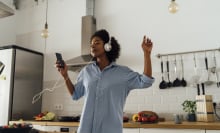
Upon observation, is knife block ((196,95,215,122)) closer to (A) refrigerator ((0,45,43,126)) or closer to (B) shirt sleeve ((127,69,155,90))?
(B) shirt sleeve ((127,69,155,90))

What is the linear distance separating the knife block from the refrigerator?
85.7 inches

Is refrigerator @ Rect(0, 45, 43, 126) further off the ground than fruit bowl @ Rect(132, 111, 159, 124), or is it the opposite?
refrigerator @ Rect(0, 45, 43, 126)

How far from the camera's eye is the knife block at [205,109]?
7.52 feet

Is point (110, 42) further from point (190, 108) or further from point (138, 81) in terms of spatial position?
point (190, 108)

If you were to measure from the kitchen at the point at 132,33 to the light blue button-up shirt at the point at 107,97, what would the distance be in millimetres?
1426

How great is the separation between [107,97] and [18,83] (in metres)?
2.16

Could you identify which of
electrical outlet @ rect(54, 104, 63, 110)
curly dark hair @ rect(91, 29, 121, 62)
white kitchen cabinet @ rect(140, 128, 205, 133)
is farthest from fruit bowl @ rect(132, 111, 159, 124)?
electrical outlet @ rect(54, 104, 63, 110)

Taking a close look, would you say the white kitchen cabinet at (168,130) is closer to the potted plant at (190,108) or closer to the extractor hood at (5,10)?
the potted plant at (190,108)

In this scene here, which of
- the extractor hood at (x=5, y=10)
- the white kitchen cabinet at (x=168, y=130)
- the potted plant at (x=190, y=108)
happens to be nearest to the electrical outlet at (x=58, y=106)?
the white kitchen cabinet at (x=168, y=130)

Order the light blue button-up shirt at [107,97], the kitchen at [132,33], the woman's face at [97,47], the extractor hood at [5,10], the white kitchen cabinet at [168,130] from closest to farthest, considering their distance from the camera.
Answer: the light blue button-up shirt at [107,97]
the woman's face at [97,47]
the extractor hood at [5,10]
the white kitchen cabinet at [168,130]
the kitchen at [132,33]

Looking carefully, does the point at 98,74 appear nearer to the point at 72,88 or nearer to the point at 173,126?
the point at 72,88

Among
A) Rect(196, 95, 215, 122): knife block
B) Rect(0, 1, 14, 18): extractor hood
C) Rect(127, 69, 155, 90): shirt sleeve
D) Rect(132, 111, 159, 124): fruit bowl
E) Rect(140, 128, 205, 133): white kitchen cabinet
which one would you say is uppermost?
Rect(0, 1, 14, 18): extractor hood

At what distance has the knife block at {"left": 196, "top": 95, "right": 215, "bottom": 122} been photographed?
2291 millimetres

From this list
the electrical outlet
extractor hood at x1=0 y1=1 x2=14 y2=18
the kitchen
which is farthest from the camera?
the electrical outlet
